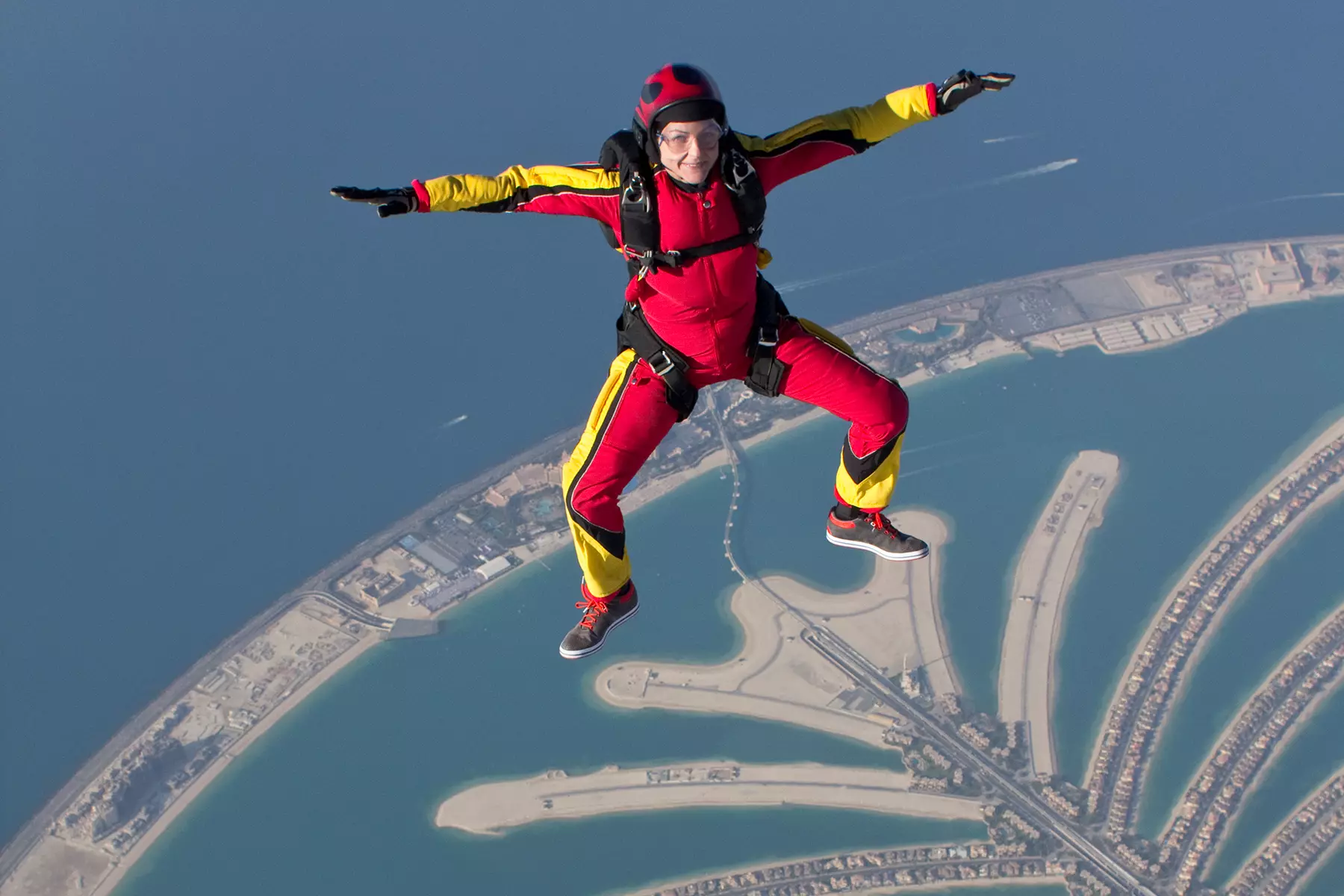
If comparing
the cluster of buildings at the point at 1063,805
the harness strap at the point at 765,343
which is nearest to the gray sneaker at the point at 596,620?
the harness strap at the point at 765,343

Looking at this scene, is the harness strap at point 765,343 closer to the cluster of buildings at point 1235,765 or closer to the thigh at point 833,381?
the thigh at point 833,381

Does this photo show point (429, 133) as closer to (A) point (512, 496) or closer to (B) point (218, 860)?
(A) point (512, 496)

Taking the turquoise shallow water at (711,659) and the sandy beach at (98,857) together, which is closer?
the turquoise shallow water at (711,659)

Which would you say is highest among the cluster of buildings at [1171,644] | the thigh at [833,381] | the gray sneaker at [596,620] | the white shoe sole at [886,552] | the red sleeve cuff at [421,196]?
the red sleeve cuff at [421,196]

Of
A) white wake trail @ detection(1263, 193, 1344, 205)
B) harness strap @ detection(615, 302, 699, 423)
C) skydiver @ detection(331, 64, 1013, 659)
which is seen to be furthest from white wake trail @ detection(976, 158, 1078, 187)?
harness strap @ detection(615, 302, 699, 423)

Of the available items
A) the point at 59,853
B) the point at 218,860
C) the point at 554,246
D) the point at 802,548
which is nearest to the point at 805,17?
the point at 554,246

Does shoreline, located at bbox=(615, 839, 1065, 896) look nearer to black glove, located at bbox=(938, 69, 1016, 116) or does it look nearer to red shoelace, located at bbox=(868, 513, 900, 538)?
red shoelace, located at bbox=(868, 513, 900, 538)
